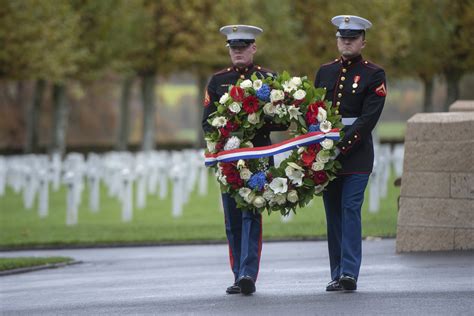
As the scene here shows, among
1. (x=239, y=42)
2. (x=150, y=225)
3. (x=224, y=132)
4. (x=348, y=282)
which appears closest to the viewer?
(x=348, y=282)

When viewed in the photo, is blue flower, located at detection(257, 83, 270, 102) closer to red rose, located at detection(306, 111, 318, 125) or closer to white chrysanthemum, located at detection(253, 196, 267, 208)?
red rose, located at detection(306, 111, 318, 125)

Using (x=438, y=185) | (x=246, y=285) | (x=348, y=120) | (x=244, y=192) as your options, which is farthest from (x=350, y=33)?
(x=438, y=185)

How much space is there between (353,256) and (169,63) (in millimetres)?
44286

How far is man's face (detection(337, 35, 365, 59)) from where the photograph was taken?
468 inches

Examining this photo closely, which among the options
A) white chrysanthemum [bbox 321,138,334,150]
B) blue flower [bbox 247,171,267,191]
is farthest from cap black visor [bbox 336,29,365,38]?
blue flower [bbox 247,171,267,191]

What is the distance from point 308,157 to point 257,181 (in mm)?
467

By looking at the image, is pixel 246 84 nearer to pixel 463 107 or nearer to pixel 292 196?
pixel 292 196

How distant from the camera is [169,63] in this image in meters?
55.6

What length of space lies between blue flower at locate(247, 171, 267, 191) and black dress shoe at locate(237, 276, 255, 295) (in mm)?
735

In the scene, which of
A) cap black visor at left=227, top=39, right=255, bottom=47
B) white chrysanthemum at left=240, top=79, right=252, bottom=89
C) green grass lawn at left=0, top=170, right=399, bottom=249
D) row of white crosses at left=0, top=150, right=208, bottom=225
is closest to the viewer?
white chrysanthemum at left=240, top=79, right=252, bottom=89

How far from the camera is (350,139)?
11.8 metres

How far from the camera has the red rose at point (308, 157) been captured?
11711 millimetres

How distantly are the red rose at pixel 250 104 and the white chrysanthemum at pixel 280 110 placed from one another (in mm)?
172

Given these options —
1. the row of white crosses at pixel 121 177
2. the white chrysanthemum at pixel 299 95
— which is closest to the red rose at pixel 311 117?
the white chrysanthemum at pixel 299 95
